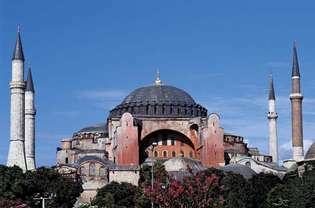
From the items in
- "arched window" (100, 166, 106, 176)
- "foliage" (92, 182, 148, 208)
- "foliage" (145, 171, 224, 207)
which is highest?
"arched window" (100, 166, 106, 176)

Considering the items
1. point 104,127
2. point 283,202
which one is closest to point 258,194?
point 283,202

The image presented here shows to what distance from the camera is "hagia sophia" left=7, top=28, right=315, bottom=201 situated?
57438 mm

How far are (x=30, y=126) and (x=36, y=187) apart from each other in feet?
43.6

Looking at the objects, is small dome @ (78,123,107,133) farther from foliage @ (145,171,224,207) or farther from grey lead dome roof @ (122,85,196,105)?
foliage @ (145,171,224,207)

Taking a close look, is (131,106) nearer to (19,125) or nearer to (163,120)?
(163,120)

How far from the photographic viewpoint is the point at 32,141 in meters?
60.4

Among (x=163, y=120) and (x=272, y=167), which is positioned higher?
(x=163, y=120)

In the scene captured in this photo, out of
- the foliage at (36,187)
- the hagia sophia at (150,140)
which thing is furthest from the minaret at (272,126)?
the foliage at (36,187)

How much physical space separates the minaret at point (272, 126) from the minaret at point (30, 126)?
743 inches

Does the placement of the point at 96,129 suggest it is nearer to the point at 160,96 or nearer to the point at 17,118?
the point at 160,96

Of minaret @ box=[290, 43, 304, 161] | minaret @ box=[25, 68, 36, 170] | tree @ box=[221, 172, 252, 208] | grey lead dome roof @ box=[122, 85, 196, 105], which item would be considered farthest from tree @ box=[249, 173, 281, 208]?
grey lead dome roof @ box=[122, 85, 196, 105]

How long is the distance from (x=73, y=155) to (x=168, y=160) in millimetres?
10811

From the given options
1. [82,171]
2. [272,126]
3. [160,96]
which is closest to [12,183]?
[82,171]

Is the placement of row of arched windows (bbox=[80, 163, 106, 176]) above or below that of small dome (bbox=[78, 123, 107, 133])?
below
